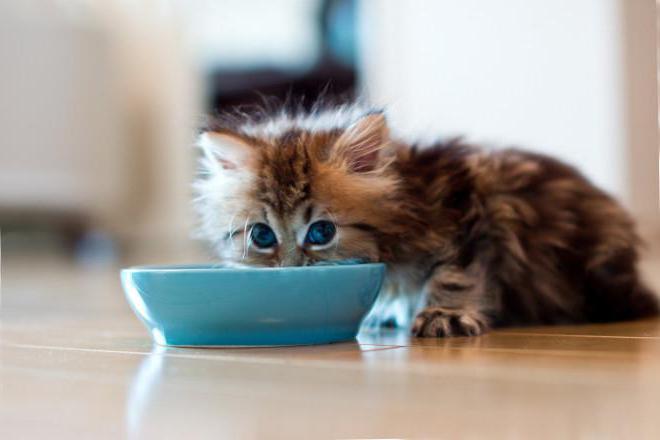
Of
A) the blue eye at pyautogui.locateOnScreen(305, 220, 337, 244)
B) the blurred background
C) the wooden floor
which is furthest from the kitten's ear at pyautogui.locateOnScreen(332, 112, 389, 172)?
the blurred background

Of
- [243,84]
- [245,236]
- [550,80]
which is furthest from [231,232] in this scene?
[243,84]

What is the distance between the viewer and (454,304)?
2.04 metres

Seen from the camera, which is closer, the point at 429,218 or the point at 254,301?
the point at 254,301

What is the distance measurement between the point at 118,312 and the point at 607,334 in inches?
59.3

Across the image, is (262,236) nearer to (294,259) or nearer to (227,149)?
(294,259)

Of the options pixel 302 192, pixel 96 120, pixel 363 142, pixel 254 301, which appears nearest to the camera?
pixel 254 301

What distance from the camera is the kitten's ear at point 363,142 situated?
193 cm

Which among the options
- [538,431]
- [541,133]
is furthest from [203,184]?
[541,133]

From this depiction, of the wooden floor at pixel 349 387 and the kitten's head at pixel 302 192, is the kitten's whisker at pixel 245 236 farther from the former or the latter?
the wooden floor at pixel 349 387

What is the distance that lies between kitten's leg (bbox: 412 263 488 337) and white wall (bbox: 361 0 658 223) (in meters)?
3.22

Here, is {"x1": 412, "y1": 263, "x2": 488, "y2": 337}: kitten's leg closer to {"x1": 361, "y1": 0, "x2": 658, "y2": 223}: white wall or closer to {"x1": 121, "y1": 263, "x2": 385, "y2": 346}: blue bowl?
{"x1": 121, "y1": 263, "x2": 385, "y2": 346}: blue bowl

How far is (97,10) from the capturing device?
7.15 meters

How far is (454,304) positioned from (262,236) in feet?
1.46

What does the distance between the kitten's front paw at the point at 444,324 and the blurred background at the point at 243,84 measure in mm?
3534
